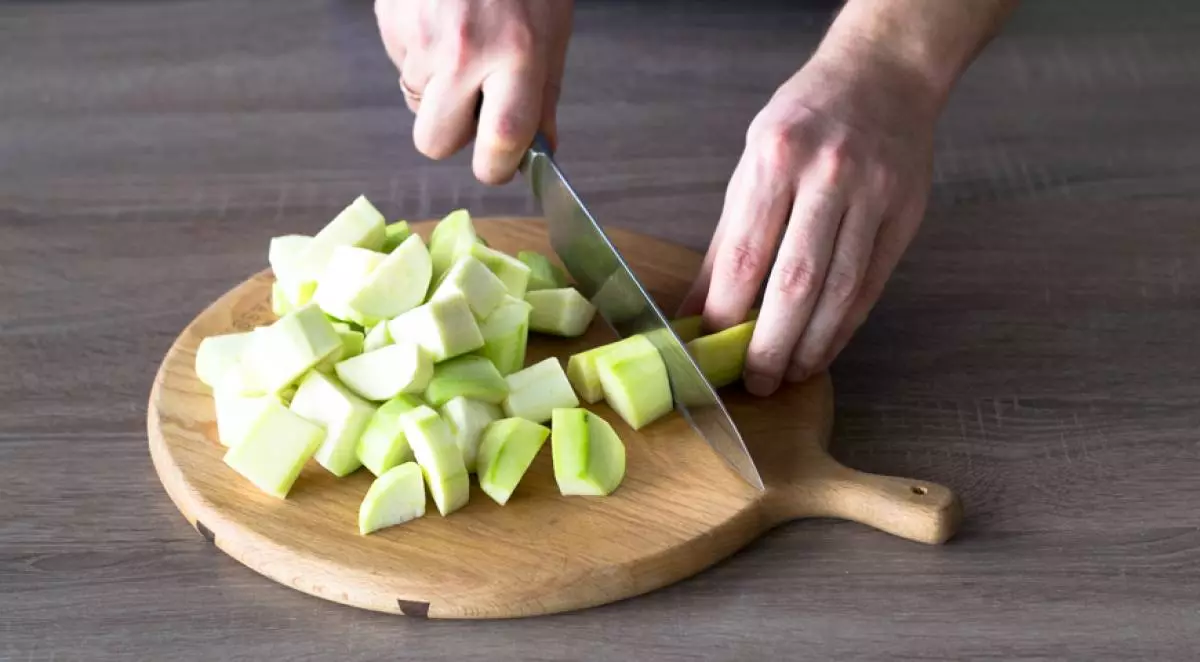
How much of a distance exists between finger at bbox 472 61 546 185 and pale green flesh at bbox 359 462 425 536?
0.49 m

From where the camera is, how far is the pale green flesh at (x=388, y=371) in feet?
5.07

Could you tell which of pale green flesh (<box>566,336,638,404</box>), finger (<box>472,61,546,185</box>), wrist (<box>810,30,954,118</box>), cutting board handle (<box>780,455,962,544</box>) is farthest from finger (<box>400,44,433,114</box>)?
cutting board handle (<box>780,455,962,544</box>)

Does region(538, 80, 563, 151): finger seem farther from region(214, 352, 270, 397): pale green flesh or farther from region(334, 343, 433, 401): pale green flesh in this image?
region(214, 352, 270, 397): pale green flesh

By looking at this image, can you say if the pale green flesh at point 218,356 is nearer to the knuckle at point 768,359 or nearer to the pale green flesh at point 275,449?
the pale green flesh at point 275,449

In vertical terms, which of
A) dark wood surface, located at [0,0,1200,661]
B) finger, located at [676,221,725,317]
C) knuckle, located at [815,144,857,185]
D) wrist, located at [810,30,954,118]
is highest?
wrist, located at [810,30,954,118]

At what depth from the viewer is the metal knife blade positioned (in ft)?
4.99

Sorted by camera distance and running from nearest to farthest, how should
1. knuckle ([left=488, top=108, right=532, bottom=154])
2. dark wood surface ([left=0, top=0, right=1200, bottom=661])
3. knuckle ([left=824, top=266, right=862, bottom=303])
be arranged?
dark wood surface ([left=0, top=0, right=1200, bottom=661])
knuckle ([left=824, top=266, right=862, bottom=303])
knuckle ([left=488, top=108, right=532, bottom=154])

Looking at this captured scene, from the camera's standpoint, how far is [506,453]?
151 centimetres

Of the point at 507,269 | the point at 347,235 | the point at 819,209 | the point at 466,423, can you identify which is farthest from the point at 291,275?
the point at 819,209

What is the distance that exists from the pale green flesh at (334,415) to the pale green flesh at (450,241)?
284mm

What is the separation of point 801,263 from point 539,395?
38cm

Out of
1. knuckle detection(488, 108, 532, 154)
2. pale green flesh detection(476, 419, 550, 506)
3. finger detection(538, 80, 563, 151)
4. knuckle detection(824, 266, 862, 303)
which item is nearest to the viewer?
pale green flesh detection(476, 419, 550, 506)

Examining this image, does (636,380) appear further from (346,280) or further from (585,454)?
(346,280)

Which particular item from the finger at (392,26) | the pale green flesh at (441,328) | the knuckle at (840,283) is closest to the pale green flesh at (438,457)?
the pale green flesh at (441,328)
